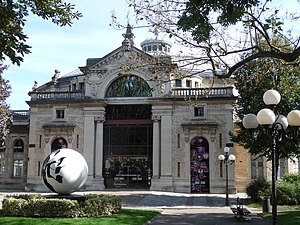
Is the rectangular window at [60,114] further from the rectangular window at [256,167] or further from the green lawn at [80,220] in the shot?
the green lawn at [80,220]

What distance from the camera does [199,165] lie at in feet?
120

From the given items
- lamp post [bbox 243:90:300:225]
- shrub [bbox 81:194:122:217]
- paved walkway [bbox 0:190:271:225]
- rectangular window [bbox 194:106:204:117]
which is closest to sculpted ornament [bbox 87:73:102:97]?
rectangular window [bbox 194:106:204:117]

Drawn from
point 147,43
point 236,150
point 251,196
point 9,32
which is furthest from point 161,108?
point 9,32

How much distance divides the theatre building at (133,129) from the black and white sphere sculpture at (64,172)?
17.9 meters

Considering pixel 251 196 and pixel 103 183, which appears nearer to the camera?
pixel 251 196

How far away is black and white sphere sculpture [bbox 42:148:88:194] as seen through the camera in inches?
720

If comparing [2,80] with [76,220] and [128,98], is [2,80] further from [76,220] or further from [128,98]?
[76,220]

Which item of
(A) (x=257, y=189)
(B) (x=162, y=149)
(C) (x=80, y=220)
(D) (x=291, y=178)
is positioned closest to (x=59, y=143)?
(B) (x=162, y=149)

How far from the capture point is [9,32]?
9.01 m

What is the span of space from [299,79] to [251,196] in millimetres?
8900

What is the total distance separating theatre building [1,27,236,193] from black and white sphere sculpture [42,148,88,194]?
17.9m

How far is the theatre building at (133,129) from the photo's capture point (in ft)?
120

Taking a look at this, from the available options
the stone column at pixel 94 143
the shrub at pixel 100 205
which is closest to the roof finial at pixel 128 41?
the stone column at pixel 94 143

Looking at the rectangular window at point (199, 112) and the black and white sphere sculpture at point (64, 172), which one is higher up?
the rectangular window at point (199, 112)
